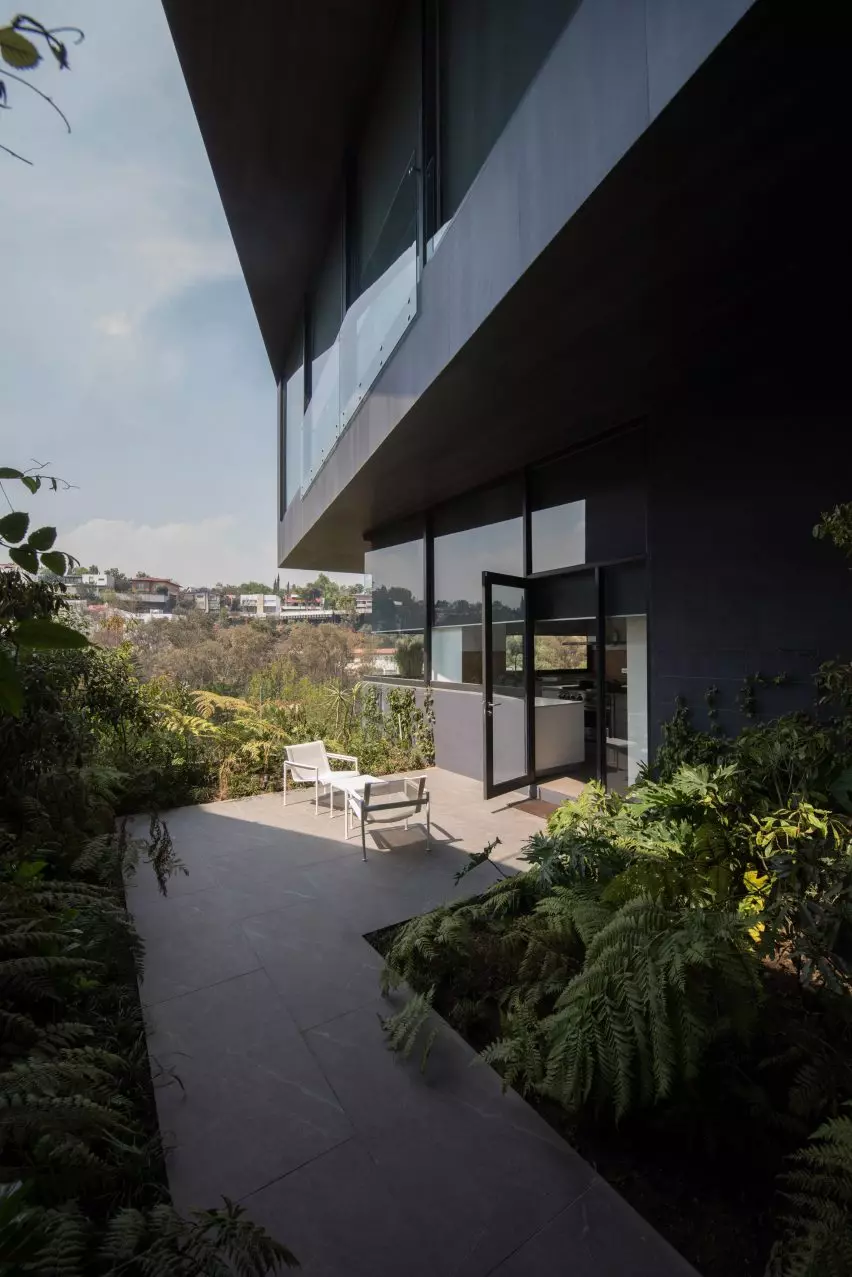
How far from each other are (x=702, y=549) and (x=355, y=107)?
541 cm

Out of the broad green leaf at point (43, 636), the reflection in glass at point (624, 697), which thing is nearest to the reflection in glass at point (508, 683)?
the reflection in glass at point (624, 697)

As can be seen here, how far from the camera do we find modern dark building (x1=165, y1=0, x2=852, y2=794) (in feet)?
7.09

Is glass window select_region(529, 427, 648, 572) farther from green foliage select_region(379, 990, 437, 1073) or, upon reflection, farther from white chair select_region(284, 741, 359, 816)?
green foliage select_region(379, 990, 437, 1073)

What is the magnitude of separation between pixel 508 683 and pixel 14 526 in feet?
19.0

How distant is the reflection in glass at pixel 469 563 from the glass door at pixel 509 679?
417 millimetres

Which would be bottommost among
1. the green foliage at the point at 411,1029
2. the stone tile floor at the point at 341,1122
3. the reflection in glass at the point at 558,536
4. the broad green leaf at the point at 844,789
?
the stone tile floor at the point at 341,1122

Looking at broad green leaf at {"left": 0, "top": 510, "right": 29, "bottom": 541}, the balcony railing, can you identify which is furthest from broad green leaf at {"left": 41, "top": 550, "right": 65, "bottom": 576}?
the balcony railing

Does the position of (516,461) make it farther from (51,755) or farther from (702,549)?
(51,755)

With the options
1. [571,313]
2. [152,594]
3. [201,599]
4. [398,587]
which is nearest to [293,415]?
[398,587]

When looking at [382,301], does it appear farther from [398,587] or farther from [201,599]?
[201,599]

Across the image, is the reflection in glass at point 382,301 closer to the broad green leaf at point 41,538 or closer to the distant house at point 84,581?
the distant house at point 84,581

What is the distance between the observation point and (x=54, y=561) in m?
1.55

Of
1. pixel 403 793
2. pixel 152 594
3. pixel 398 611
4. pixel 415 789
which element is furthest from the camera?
pixel 152 594

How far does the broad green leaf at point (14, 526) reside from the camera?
4.38 feet
